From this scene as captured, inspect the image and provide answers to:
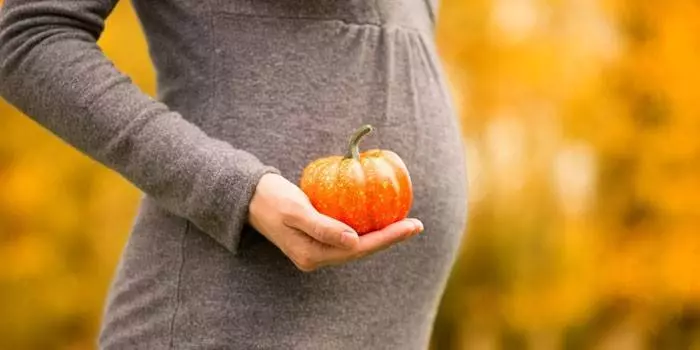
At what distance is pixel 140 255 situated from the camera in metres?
0.76

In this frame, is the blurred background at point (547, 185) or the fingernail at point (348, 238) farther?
the blurred background at point (547, 185)

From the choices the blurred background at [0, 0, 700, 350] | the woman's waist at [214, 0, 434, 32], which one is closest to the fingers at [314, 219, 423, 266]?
A: the woman's waist at [214, 0, 434, 32]

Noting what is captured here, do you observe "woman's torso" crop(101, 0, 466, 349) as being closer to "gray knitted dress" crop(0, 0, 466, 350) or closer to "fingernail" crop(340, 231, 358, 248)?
"gray knitted dress" crop(0, 0, 466, 350)

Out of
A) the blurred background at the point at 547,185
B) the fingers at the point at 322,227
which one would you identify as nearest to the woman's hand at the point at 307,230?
the fingers at the point at 322,227

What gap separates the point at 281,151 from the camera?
2.35 feet

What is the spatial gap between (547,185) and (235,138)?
1.57 metres

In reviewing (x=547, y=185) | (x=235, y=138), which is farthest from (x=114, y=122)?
(x=547, y=185)

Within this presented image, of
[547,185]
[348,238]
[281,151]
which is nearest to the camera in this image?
[348,238]

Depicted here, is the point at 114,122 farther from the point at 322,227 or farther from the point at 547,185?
the point at 547,185

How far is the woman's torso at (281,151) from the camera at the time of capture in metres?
0.71

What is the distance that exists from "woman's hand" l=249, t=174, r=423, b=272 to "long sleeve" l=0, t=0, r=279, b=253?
0.6 inches

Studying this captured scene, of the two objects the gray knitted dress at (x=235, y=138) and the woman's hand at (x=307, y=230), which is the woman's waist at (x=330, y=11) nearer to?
the gray knitted dress at (x=235, y=138)

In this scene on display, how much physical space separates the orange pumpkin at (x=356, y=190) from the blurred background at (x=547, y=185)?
Answer: 147 centimetres

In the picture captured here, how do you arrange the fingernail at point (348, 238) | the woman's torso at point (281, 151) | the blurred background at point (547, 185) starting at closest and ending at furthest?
the fingernail at point (348, 238) < the woman's torso at point (281, 151) < the blurred background at point (547, 185)
